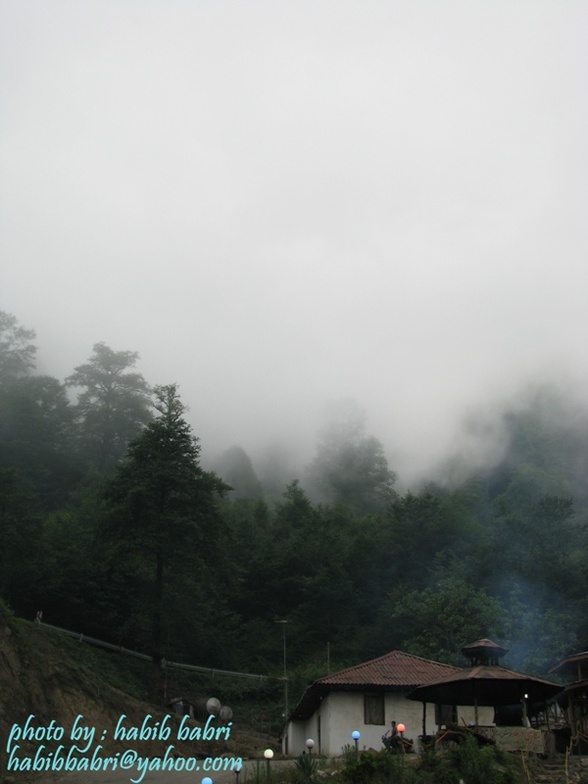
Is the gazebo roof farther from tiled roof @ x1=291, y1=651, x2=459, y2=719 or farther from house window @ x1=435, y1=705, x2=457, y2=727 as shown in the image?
house window @ x1=435, y1=705, x2=457, y2=727

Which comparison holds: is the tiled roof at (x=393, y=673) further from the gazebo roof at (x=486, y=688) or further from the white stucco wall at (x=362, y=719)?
the gazebo roof at (x=486, y=688)

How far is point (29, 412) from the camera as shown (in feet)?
220

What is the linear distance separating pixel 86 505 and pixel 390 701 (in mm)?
29462

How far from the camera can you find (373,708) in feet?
102

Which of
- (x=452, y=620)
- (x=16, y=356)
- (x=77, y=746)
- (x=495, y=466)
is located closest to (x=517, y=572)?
(x=452, y=620)

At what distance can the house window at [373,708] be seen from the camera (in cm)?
3081

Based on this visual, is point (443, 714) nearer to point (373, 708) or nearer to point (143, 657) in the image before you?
point (373, 708)

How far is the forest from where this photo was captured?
3978 centimetres

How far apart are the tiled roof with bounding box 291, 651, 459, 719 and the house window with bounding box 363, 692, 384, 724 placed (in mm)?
522

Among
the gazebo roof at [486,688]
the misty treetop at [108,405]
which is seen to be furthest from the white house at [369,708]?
the misty treetop at [108,405]

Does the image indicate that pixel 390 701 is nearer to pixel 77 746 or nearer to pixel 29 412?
pixel 77 746

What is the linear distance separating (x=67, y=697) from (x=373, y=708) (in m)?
11.7

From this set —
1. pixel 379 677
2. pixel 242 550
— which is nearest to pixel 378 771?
pixel 379 677

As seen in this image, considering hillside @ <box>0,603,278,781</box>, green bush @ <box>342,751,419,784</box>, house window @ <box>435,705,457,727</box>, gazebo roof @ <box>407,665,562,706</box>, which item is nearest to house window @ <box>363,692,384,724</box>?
house window @ <box>435,705,457,727</box>
